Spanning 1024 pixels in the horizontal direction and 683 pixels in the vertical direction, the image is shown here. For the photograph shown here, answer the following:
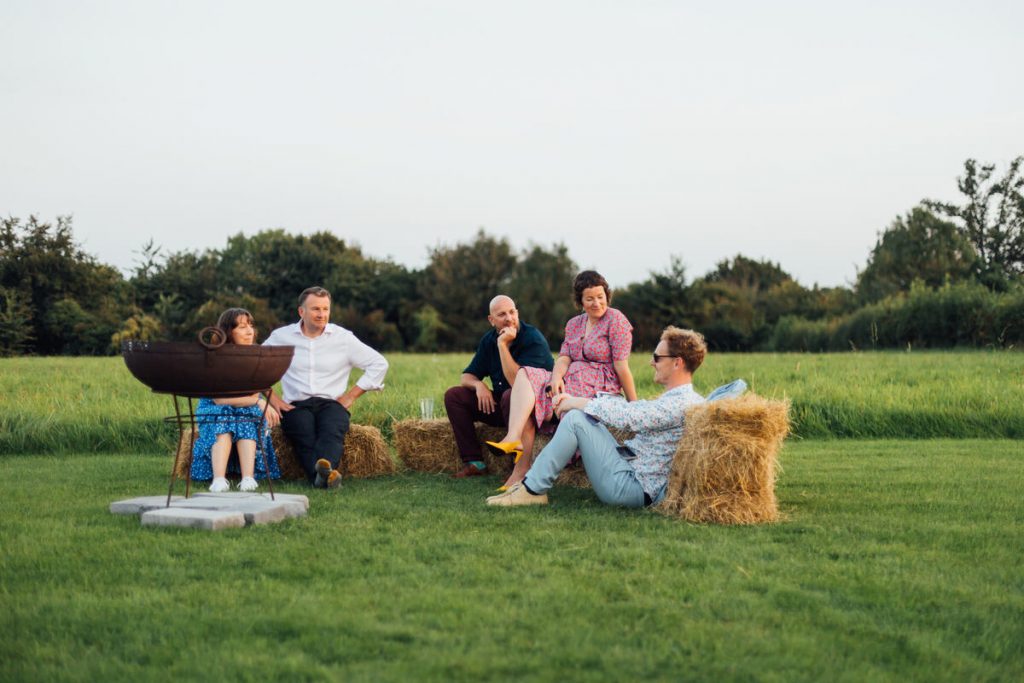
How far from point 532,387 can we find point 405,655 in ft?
12.8

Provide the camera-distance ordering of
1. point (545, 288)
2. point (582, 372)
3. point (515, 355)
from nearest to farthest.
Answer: point (582, 372), point (515, 355), point (545, 288)

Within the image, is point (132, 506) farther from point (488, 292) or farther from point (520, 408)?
point (488, 292)

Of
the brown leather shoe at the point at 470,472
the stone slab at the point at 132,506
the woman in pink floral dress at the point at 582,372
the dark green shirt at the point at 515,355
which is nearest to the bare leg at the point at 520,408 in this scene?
the woman in pink floral dress at the point at 582,372

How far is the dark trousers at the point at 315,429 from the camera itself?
6.98 metres

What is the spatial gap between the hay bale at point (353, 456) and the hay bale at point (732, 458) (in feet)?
9.79

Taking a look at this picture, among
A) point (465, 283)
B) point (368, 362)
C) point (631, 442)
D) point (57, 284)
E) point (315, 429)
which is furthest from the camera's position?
point (465, 283)

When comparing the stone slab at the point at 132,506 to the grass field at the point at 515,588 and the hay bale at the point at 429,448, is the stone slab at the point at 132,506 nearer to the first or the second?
the grass field at the point at 515,588

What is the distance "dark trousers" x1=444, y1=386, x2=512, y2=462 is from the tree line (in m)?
14.9

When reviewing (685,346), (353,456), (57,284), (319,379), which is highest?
(57,284)

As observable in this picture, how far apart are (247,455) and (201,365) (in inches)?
70.0

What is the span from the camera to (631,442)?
5.95 metres

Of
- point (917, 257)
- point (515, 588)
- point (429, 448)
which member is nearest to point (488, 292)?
point (917, 257)

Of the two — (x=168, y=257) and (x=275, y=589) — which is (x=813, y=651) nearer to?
(x=275, y=589)

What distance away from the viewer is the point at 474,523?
527 centimetres
